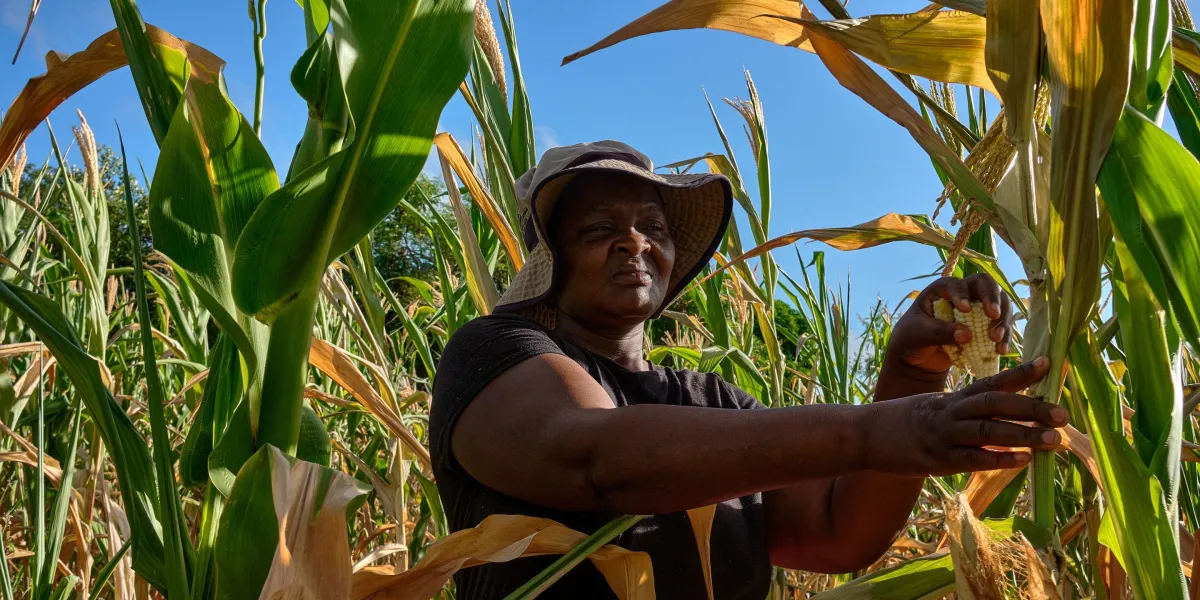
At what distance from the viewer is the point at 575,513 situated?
3.80 ft

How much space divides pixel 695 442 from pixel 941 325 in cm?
34

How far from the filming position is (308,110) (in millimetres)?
836

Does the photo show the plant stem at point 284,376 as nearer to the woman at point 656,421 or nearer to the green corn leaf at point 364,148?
the green corn leaf at point 364,148

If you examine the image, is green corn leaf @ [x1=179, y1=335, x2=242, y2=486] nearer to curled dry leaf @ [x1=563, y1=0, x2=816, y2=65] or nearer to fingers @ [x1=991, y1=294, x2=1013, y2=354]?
curled dry leaf @ [x1=563, y1=0, x2=816, y2=65]

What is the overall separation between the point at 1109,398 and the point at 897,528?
624 millimetres

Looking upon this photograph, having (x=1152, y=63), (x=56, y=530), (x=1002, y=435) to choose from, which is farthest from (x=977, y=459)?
(x=56, y=530)

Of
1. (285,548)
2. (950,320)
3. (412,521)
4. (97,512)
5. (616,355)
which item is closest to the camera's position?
(285,548)

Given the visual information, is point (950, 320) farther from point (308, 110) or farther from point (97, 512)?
point (97, 512)

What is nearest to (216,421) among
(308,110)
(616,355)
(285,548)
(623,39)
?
(285,548)

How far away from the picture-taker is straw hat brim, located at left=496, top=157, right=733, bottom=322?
1365mm

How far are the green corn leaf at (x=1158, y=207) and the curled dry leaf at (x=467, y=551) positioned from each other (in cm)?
58

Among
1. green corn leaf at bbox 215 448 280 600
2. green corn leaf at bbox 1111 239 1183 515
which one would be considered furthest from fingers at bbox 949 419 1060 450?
green corn leaf at bbox 215 448 280 600

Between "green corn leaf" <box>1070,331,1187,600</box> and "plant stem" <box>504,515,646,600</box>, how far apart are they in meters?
0.43

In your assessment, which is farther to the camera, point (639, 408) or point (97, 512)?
point (97, 512)
